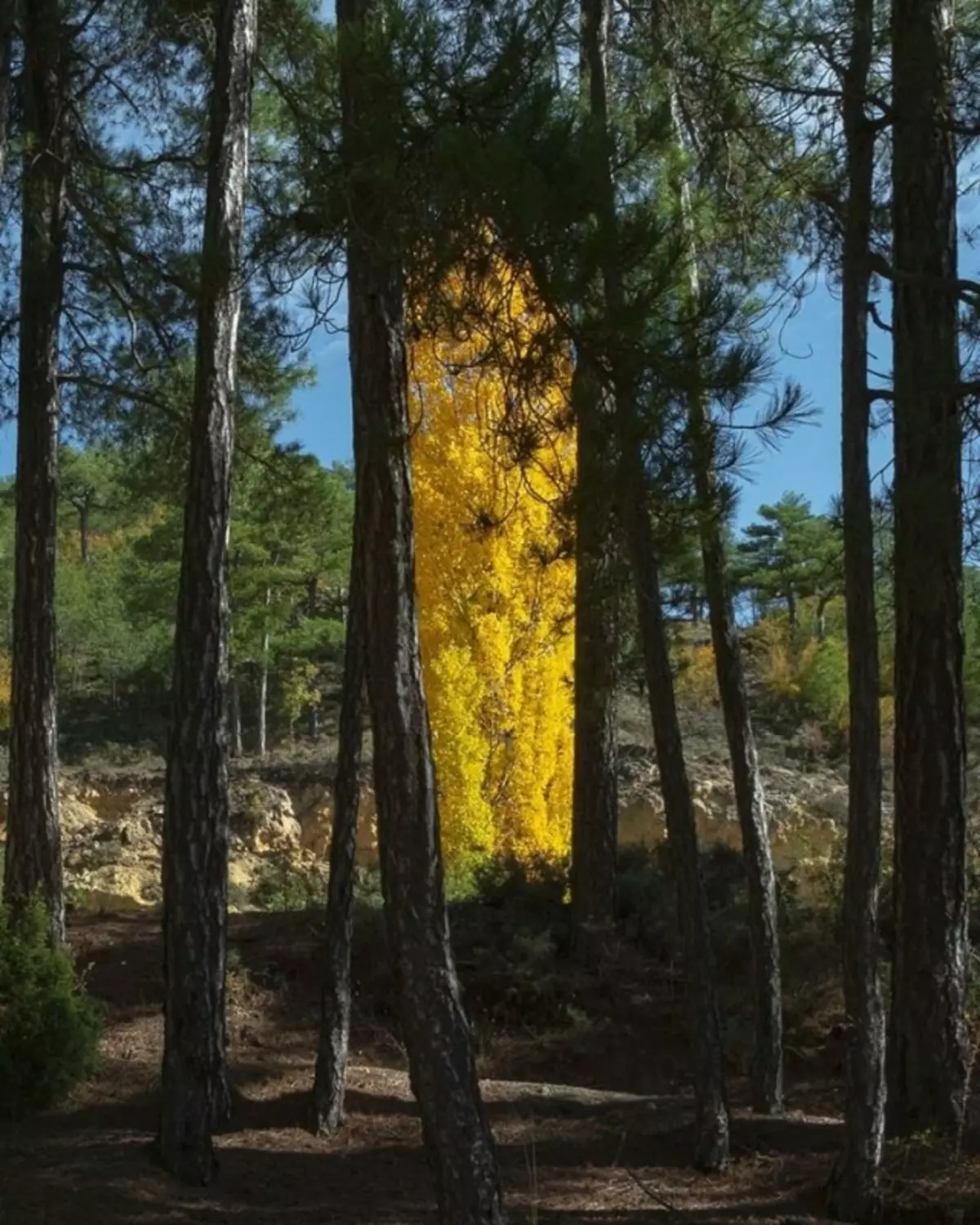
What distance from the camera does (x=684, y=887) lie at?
757cm

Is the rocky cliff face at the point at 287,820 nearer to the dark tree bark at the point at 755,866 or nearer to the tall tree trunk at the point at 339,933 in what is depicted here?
the tall tree trunk at the point at 339,933

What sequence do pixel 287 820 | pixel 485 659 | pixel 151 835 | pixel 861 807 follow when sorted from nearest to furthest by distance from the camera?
1. pixel 861 807
2. pixel 485 659
3. pixel 151 835
4. pixel 287 820

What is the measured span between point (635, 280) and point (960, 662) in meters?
2.71

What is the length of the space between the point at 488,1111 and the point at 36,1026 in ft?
9.90


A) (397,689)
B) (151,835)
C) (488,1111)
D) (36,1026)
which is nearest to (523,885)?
(488,1111)

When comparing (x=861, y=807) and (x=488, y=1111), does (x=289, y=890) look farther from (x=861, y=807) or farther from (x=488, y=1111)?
(x=861, y=807)

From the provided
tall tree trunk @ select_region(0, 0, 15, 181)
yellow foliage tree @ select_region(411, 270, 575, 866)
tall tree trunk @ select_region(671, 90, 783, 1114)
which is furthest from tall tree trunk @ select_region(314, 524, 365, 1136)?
yellow foliage tree @ select_region(411, 270, 575, 866)

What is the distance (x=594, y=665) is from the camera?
9703 millimetres

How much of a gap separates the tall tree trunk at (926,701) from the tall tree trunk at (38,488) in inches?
218

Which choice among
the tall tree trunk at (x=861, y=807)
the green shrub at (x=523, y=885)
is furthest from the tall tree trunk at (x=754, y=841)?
the green shrub at (x=523, y=885)

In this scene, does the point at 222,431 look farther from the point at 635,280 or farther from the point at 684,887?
the point at 684,887

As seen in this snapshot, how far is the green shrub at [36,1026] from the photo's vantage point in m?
7.97

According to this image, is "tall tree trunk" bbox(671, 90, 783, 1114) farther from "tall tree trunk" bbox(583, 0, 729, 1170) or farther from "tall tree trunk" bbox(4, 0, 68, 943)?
"tall tree trunk" bbox(4, 0, 68, 943)

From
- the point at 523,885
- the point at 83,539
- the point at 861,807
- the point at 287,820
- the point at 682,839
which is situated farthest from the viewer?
the point at 83,539
